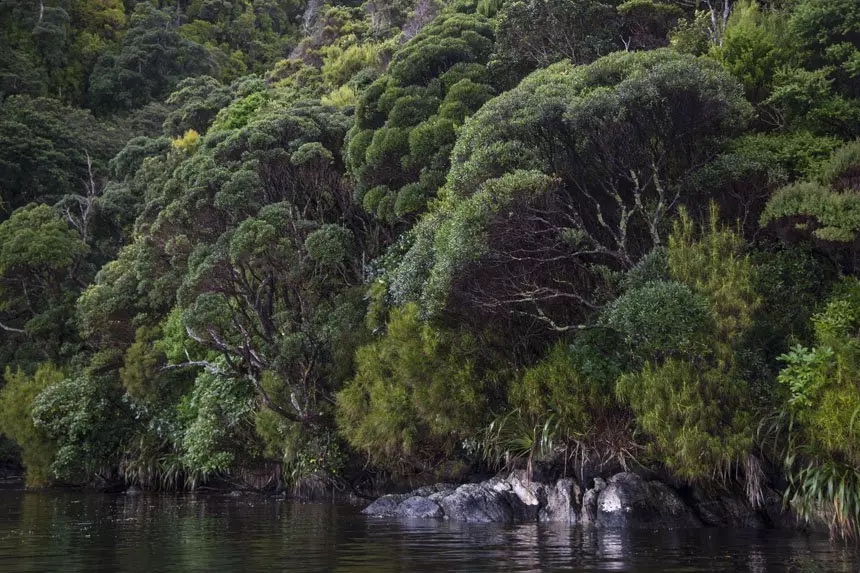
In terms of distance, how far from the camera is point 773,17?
2156cm

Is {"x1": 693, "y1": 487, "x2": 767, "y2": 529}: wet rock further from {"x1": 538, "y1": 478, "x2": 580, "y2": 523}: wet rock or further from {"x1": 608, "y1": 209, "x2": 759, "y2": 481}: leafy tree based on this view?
{"x1": 538, "y1": 478, "x2": 580, "y2": 523}: wet rock

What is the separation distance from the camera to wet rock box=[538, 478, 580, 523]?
59.9 ft

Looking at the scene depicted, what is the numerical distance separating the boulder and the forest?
0.59 meters

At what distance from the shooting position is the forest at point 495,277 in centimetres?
1652

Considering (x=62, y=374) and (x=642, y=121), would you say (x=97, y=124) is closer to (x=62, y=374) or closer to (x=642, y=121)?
(x=62, y=374)

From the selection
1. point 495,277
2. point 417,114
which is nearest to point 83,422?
point 417,114

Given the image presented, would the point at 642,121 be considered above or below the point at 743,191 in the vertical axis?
above

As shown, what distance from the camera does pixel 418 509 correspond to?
Result: 19.8 metres

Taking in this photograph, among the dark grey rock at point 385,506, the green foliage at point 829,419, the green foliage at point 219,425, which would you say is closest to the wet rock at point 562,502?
the dark grey rock at point 385,506

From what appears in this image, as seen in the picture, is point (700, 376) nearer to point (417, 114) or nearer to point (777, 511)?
point (777, 511)

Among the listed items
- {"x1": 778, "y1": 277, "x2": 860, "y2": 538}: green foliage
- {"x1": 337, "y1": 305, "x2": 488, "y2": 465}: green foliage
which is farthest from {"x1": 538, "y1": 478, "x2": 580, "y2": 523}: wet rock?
{"x1": 778, "y1": 277, "x2": 860, "y2": 538}: green foliage

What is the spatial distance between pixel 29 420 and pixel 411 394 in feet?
63.7

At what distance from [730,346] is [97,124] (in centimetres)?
4663

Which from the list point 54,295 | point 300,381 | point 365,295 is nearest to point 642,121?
point 365,295
